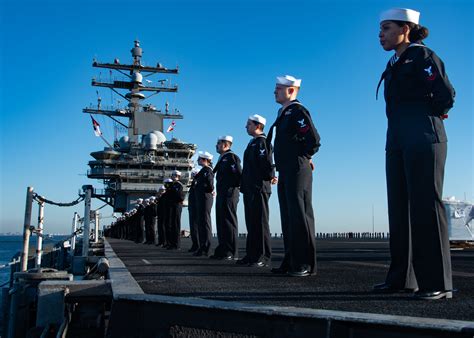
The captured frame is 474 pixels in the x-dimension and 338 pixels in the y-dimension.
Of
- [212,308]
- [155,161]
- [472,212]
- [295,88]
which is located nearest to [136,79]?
[155,161]

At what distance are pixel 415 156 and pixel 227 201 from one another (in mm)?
4872

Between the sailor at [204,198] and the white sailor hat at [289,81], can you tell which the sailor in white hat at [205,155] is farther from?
the white sailor hat at [289,81]

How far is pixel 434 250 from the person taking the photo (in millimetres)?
3064

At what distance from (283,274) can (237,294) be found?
5.98 feet

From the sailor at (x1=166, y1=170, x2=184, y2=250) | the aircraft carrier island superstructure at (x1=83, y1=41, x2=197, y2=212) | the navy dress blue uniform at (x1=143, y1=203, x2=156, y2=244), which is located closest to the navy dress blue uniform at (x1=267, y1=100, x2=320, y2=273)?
the sailor at (x1=166, y1=170, x2=184, y2=250)

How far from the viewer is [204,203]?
30.5 ft

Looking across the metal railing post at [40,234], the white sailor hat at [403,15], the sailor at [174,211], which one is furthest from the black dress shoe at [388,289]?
the sailor at [174,211]

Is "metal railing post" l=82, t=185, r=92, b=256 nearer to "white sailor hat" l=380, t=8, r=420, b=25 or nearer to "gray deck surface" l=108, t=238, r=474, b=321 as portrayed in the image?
"gray deck surface" l=108, t=238, r=474, b=321

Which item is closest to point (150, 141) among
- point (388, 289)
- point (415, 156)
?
point (388, 289)

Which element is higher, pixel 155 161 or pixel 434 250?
pixel 155 161

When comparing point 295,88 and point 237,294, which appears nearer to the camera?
point 237,294

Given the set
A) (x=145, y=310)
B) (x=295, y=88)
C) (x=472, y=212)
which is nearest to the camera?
(x=145, y=310)

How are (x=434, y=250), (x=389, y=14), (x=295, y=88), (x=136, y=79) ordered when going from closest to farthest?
(x=434, y=250), (x=389, y=14), (x=295, y=88), (x=136, y=79)

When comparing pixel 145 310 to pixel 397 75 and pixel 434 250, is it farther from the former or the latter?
pixel 397 75
